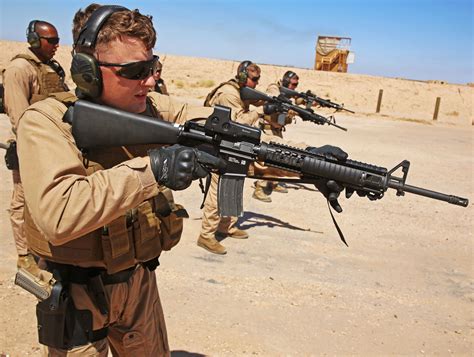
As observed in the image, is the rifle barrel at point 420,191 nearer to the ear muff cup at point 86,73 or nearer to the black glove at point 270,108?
the ear muff cup at point 86,73

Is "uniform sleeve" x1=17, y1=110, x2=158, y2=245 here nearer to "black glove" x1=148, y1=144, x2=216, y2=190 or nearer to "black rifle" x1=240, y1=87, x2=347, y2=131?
"black glove" x1=148, y1=144, x2=216, y2=190

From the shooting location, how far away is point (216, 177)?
5.47 metres

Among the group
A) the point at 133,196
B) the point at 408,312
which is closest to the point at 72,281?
the point at 133,196

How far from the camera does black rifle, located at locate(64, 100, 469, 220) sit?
188 centimetres

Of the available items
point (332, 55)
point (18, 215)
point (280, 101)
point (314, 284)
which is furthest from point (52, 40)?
point (332, 55)

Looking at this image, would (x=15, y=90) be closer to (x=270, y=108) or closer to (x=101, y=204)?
(x=101, y=204)

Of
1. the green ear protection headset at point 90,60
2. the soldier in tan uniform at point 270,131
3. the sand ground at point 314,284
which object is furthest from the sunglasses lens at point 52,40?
the soldier in tan uniform at point 270,131

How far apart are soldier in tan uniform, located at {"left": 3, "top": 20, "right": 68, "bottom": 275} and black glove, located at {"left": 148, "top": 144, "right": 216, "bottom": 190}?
263cm

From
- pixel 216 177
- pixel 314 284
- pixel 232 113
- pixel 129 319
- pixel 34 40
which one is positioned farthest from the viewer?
pixel 216 177

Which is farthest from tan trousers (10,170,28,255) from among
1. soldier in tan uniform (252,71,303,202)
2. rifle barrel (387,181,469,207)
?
soldier in tan uniform (252,71,303,202)

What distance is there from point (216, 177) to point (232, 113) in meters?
0.79

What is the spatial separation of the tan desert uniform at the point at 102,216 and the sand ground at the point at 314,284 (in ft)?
4.17

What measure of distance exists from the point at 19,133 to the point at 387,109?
29.2 meters

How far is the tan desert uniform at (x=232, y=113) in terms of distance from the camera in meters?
5.27
